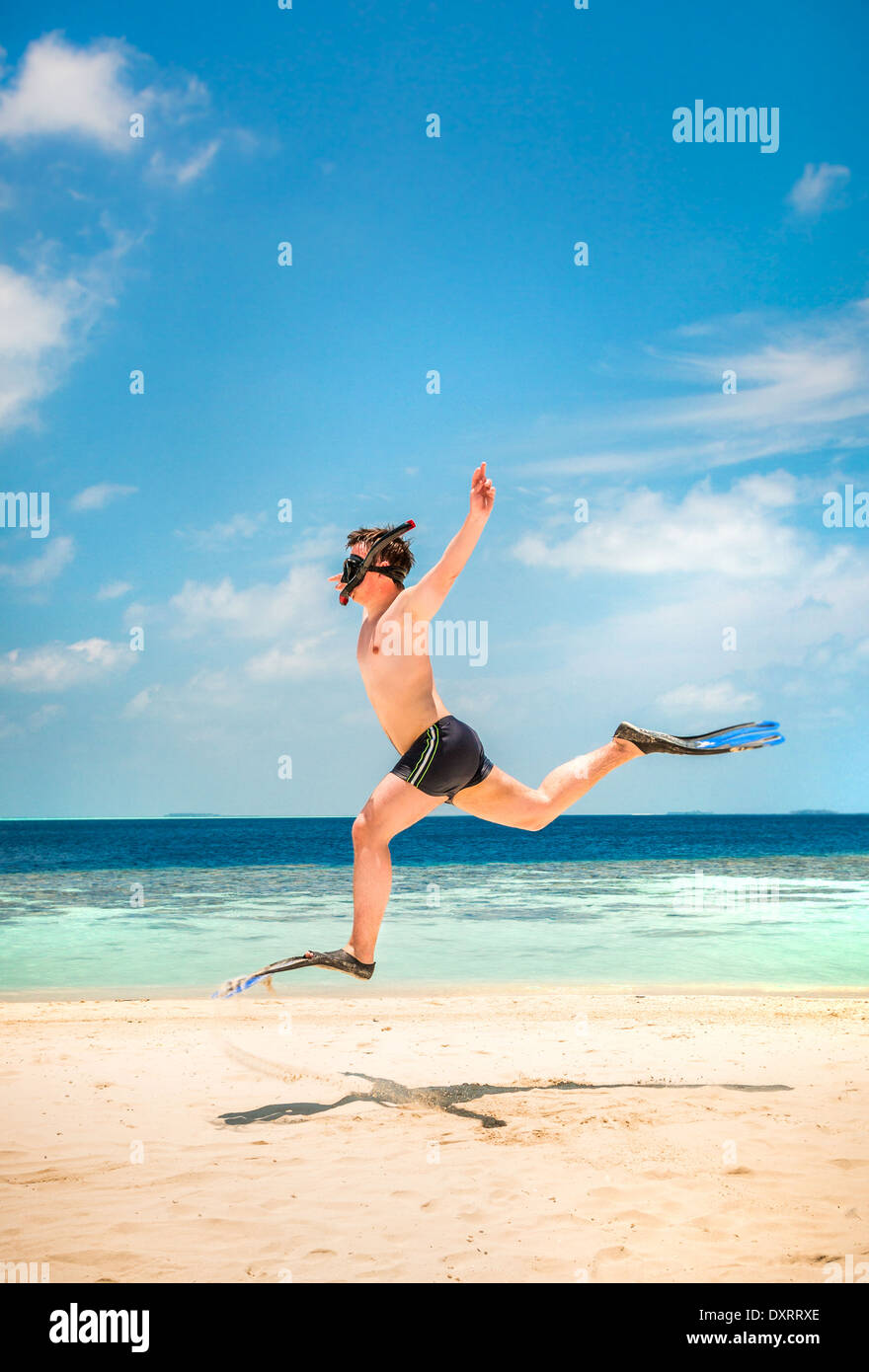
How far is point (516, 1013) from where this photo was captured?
869 cm

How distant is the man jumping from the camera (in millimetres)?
4633

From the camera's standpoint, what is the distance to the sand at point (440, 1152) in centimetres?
326

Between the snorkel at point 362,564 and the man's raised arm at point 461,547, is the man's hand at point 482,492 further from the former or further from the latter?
the snorkel at point 362,564

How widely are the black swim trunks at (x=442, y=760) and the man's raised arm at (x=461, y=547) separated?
0.65 m

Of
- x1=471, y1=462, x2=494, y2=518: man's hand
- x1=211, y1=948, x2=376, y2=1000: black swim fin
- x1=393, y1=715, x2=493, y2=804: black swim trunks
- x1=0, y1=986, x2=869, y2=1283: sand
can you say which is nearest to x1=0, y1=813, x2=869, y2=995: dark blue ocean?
x1=0, y1=986, x2=869, y2=1283: sand

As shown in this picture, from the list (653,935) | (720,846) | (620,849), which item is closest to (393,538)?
(653,935)

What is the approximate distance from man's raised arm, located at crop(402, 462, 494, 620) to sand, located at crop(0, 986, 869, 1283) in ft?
8.27

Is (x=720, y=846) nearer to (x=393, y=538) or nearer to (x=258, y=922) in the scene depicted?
(x=258, y=922)

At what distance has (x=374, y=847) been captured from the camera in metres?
4.72

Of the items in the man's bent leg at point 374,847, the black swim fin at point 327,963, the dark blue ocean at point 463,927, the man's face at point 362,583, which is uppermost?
the man's face at point 362,583

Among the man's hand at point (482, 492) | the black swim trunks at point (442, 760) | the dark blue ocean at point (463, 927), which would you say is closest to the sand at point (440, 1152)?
the black swim trunks at point (442, 760)

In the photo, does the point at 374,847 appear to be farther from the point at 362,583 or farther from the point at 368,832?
the point at 362,583

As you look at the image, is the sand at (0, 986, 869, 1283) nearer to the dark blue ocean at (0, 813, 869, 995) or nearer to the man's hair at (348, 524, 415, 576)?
the man's hair at (348, 524, 415, 576)
